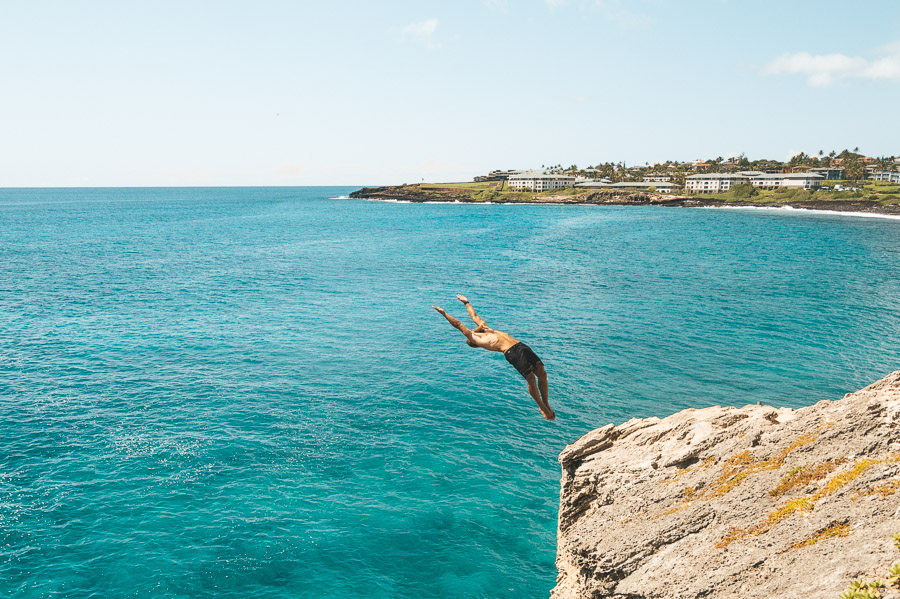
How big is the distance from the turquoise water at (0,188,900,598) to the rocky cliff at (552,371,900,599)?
8444mm

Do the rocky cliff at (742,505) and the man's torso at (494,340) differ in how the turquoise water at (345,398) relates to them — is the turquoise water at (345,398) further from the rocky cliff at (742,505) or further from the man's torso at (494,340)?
the man's torso at (494,340)

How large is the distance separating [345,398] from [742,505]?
29560 mm

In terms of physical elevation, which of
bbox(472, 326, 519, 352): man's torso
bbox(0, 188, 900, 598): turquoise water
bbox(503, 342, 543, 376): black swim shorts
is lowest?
bbox(0, 188, 900, 598): turquoise water

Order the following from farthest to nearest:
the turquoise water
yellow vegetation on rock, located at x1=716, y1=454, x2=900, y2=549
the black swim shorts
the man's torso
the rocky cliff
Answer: the turquoise water → the man's torso → the black swim shorts → yellow vegetation on rock, located at x1=716, y1=454, x2=900, y2=549 → the rocky cliff

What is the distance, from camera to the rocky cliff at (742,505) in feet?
35.8

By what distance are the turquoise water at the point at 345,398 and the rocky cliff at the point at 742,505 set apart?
844 cm

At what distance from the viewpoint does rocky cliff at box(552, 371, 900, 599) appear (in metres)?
10.9

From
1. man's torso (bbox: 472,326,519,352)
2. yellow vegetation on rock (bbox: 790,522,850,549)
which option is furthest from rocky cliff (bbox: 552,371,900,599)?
man's torso (bbox: 472,326,519,352)

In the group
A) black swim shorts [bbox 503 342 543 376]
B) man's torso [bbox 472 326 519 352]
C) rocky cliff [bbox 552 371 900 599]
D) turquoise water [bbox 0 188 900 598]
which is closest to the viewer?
rocky cliff [bbox 552 371 900 599]

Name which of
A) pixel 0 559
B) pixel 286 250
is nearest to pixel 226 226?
pixel 286 250

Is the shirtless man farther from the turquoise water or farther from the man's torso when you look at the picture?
the turquoise water

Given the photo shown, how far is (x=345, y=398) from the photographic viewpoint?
3828 cm

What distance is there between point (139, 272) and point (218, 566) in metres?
78.2

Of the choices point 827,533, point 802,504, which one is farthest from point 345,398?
point 827,533
